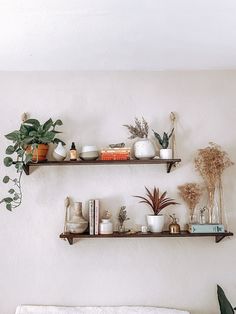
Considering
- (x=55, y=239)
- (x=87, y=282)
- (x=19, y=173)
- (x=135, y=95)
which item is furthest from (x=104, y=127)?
(x=87, y=282)

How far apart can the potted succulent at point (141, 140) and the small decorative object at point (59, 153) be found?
0.49 m

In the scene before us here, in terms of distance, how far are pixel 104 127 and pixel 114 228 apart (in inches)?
28.8

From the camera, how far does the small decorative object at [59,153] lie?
2.22 metres

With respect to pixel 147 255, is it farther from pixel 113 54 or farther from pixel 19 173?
pixel 113 54

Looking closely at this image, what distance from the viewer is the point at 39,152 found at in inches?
86.3

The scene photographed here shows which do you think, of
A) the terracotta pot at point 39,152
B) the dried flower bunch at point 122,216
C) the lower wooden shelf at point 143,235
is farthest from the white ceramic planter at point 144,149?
the terracotta pot at point 39,152

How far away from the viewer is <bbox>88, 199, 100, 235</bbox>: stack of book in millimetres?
2156

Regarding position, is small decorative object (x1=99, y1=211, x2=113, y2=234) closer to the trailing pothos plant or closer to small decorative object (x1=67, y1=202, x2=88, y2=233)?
small decorative object (x1=67, y1=202, x2=88, y2=233)

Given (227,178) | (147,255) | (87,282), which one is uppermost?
A: (227,178)

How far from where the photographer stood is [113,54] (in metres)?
2.13

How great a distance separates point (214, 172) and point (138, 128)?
609 millimetres

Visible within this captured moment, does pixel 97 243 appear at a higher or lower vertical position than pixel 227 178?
lower

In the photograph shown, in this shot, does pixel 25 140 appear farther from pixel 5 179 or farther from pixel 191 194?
pixel 191 194

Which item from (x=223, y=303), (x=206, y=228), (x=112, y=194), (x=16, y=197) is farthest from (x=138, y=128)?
(x=223, y=303)
